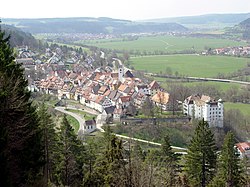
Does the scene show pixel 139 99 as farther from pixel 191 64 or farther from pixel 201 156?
pixel 191 64

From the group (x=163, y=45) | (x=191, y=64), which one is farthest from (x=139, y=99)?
(x=163, y=45)

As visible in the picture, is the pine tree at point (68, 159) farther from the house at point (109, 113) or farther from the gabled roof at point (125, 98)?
the gabled roof at point (125, 98)

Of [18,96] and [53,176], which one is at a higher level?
[18,96]

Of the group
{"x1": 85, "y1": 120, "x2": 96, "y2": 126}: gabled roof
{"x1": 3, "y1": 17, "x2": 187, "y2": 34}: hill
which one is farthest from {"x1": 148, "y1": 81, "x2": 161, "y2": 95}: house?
{"x1": 3, "y1": 17, "x2": 187, "y2": 34}: hill

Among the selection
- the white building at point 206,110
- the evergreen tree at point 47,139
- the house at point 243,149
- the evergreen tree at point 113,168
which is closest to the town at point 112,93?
the white building at point 206,110

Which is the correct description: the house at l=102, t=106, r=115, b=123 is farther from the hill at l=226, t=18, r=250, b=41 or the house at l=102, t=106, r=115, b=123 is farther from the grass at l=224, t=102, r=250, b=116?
the hill at l=226, t=18, r=250, b=41

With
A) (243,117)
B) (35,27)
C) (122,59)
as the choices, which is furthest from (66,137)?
(35,27)

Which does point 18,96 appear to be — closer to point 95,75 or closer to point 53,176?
point 53,176
